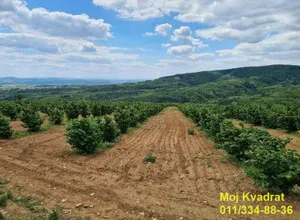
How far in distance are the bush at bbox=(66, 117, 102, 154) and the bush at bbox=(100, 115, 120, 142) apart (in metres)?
3.24

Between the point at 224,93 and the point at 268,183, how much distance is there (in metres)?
191

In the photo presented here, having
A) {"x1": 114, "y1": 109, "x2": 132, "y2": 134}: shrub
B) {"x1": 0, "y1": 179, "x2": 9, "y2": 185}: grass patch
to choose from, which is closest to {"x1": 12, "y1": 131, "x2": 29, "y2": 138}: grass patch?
{"x1": 114, "y1": 109, "x2": 132, "y2": 134}: shrub

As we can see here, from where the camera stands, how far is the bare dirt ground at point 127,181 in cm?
859

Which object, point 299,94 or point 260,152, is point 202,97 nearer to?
point 299,94

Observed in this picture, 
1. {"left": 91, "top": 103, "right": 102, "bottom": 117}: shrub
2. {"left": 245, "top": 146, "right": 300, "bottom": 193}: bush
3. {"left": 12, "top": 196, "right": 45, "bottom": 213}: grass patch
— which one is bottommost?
{"left": 91, "top": 103, "right": 102, "bottom": 117}: shrub

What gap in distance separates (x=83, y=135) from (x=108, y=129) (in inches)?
175

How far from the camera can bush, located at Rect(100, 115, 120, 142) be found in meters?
20.2

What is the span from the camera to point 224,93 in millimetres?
193875

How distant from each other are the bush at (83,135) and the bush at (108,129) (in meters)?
3.24

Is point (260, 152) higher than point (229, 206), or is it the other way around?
point (260, 152)

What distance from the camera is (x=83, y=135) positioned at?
16.2 m

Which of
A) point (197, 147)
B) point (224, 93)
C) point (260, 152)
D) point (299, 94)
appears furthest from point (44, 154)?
point (224, 93)

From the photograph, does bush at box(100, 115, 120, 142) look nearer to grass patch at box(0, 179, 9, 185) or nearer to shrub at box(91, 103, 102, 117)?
grass patch at box(0, 179, 9, 185)

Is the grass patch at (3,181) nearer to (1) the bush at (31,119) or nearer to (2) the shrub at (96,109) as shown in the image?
(1) the bush at (31,119)
